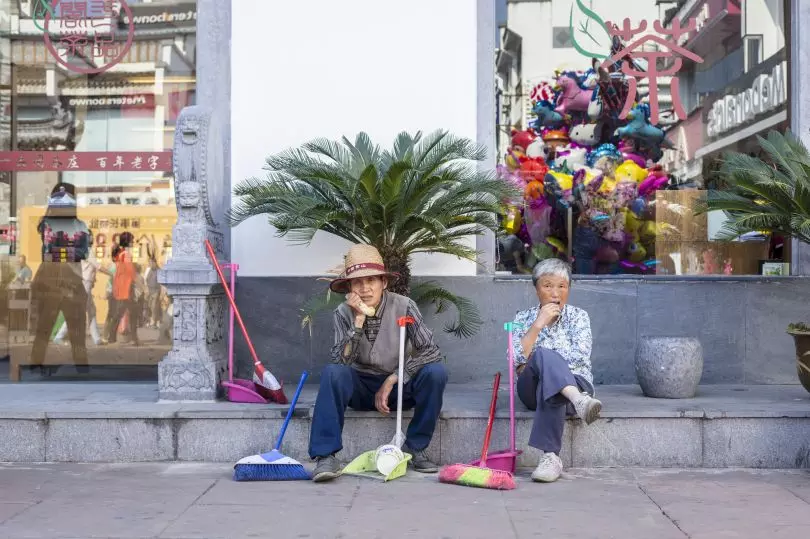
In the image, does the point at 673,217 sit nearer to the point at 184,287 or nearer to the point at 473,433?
the point at 473,433

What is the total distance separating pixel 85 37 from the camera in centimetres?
912

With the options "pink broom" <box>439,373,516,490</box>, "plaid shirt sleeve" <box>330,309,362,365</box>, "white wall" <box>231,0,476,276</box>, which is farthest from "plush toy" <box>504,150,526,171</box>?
"pink broom" <box>439,373,516,490</box>

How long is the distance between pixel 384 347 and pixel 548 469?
124 cm

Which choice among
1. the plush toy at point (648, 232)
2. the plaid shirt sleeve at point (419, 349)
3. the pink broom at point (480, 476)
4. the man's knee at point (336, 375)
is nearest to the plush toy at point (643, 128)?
the plush toy at point (648, 232)

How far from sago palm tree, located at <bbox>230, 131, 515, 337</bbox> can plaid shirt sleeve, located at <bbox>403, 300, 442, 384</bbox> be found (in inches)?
38.3

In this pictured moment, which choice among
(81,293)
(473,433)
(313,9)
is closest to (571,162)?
(313,9)

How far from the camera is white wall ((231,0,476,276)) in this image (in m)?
8.62

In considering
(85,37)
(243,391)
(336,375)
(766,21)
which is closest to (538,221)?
(766,21)

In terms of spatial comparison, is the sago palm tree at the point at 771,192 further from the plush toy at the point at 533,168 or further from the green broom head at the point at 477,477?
the green broom head at the point at 477,477

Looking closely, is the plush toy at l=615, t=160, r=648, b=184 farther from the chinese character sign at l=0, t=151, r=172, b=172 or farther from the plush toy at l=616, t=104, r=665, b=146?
the chinese character sign at l=0, t=151, r=172, b=172

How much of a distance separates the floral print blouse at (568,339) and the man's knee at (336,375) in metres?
1.09

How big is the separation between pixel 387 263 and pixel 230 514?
2.61 meters

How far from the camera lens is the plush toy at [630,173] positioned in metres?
8.95

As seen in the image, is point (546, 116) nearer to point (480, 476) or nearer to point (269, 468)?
point (480, 476)
